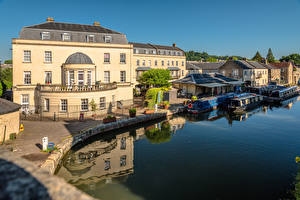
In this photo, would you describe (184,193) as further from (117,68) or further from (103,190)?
(117,68)

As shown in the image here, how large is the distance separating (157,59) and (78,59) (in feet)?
90.1

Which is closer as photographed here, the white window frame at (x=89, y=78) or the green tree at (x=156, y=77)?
the white window frame at (x=89, y=78)

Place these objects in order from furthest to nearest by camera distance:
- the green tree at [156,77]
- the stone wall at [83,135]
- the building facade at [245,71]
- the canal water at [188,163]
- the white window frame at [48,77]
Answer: the building facade at [245,71] → the green tree at [156,77] → the white window frame at [48,77] → the stone wall at [83,135] → the canal water at [188,163]

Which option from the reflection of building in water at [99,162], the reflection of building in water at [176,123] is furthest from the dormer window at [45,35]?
the reflection of building in water at [176,123]

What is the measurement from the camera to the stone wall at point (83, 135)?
39.6 feet

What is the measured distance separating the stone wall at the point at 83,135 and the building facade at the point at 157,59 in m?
22.6

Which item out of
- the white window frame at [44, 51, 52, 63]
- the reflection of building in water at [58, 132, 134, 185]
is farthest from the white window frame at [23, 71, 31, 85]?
the reflection of building in water at [58, 132, 134, 185]

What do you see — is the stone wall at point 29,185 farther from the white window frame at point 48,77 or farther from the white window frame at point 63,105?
the white window frame at point 48,77

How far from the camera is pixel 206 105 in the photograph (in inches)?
1254

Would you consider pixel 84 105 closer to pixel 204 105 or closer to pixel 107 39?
pixel 107 39

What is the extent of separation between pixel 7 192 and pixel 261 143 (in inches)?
760

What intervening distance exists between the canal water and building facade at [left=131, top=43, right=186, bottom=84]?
26217 mm

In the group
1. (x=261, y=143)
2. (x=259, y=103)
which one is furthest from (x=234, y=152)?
(x=259, y=103)

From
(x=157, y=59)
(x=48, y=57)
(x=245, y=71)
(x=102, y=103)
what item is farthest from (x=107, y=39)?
(x=245, y=71)
